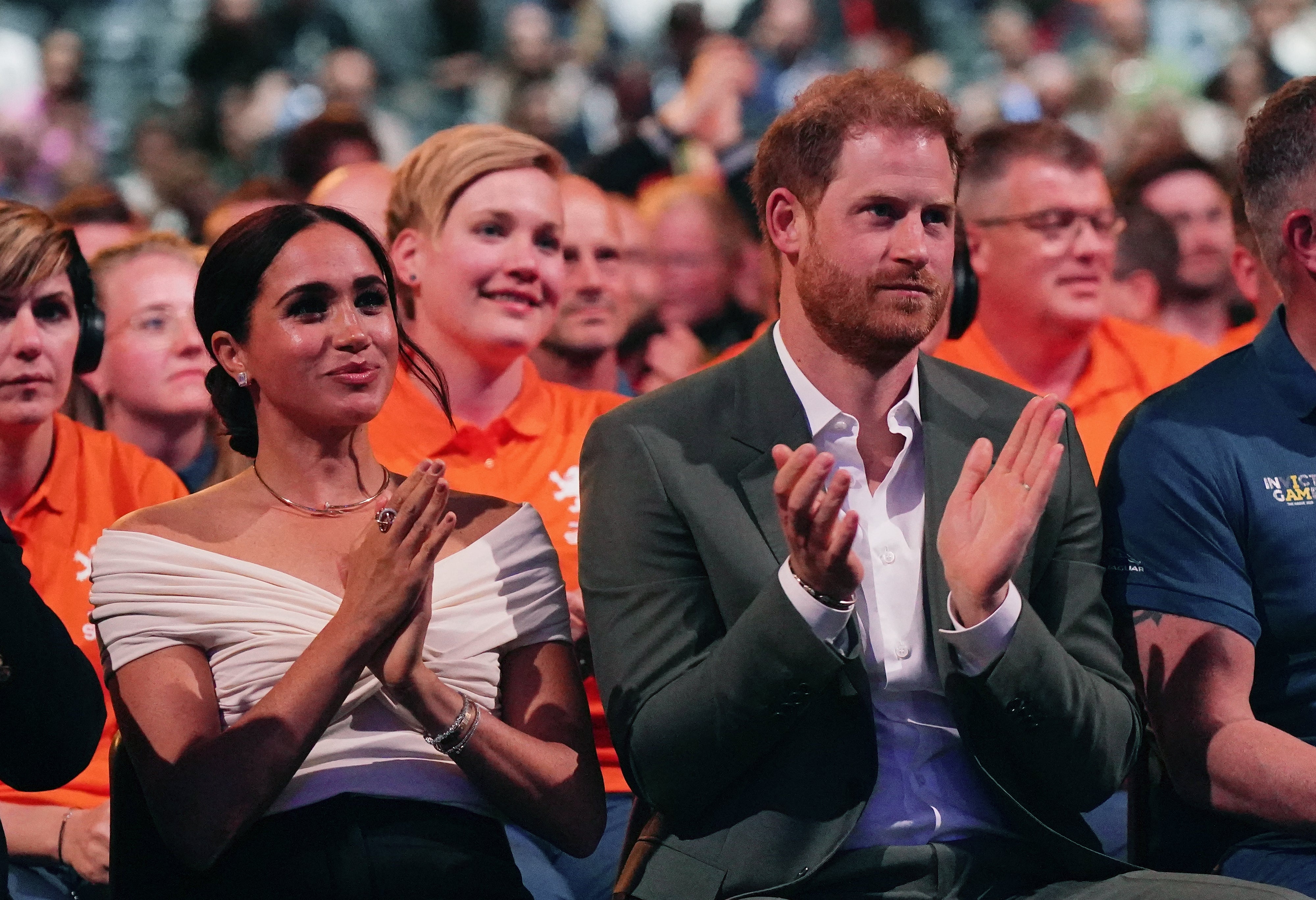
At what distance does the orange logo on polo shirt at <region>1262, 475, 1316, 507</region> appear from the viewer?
219 centimetres

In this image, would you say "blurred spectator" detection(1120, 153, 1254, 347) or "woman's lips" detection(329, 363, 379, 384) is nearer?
"woman's lips" detection(329, 363, 379, 384)

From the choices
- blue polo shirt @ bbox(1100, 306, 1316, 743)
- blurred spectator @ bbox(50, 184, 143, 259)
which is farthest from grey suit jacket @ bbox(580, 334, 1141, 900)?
blurred spectator @ bbox(50, 184, 143, 259)

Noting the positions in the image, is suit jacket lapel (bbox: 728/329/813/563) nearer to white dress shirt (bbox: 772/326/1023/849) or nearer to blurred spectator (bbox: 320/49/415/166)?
white dress shirt (bbox: 772/326/1023/849)

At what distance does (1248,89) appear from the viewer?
8102 mm

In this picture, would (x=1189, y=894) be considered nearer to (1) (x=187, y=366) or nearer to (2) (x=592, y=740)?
(2) (x=592, y=740)

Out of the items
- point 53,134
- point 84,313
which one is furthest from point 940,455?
point 53,134

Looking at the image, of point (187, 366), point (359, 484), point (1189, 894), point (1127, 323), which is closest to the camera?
point (1189, 894)

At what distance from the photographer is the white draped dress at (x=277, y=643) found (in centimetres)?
204

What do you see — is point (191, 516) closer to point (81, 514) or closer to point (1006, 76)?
point (81, 514)

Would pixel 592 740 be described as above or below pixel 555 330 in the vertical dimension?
below

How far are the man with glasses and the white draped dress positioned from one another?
1.87 metres

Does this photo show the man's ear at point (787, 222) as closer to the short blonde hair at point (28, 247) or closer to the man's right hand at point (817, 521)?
the man's right hand at point (817, 521)

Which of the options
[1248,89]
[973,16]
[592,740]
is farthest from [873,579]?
[973,16]

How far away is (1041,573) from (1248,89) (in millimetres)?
6794
